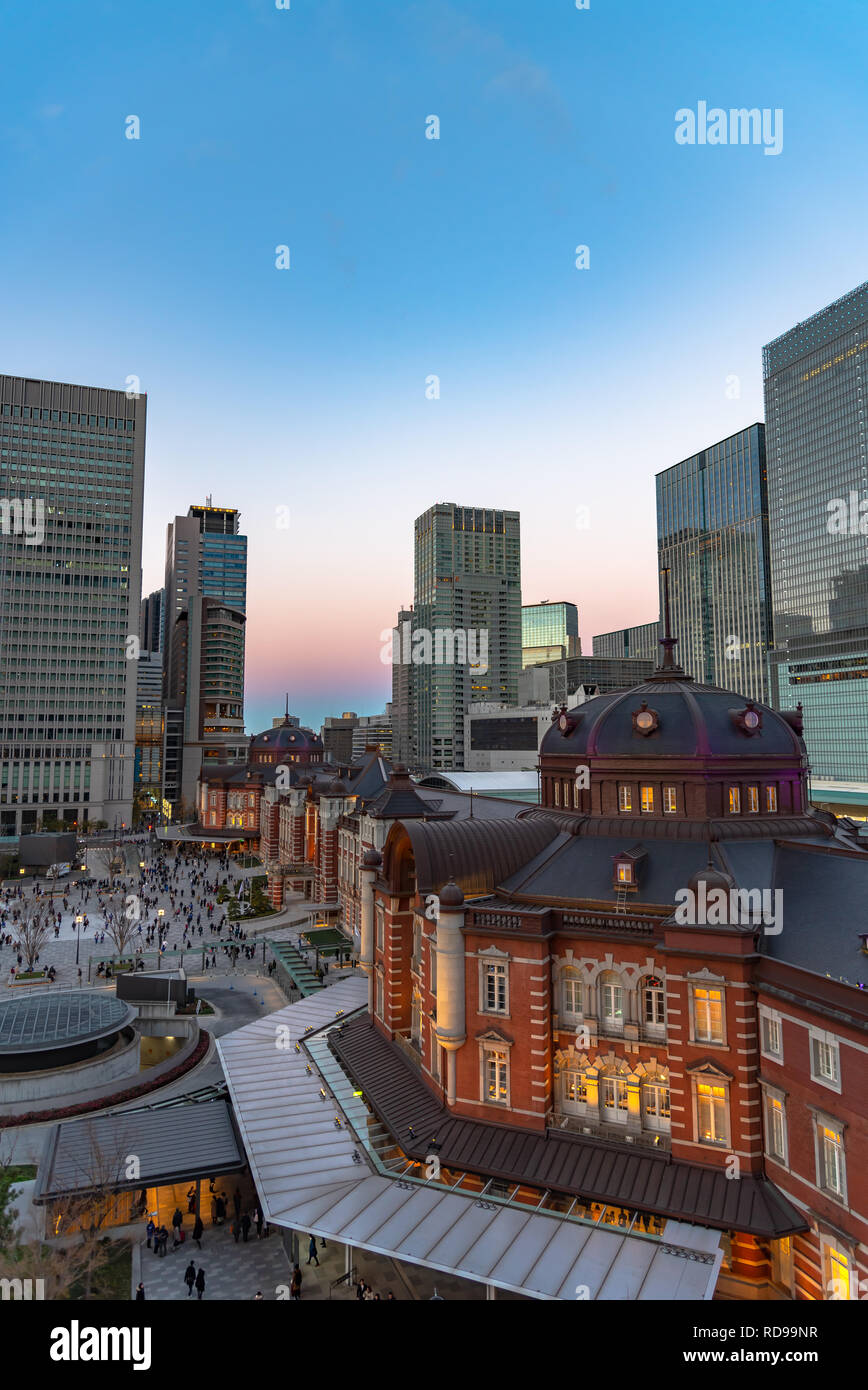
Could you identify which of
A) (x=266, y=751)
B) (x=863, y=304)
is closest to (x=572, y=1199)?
(x=266, y=751)

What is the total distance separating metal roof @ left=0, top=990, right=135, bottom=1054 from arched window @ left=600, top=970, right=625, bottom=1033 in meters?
29.3

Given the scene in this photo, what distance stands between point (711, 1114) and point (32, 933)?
64857 mm

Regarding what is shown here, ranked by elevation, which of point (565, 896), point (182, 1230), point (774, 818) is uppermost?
point (774, 818)

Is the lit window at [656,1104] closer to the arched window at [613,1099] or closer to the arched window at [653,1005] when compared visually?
the arched window at [613,1099]

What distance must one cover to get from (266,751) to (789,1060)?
397 ft

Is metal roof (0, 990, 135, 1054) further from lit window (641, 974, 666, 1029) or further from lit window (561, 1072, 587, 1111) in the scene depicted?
lit window (641, 974, 666, 1029)

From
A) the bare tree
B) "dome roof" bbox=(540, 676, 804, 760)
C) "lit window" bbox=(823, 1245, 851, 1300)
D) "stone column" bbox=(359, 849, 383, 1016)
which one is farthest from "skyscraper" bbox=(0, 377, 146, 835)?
"lit window" bbox=(823, 1245, 851, 1300)

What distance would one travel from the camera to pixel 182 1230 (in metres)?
31.9

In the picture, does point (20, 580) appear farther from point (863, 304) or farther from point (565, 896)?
point (863, 304)

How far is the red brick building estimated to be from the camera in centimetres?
2580

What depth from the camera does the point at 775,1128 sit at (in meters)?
27.2

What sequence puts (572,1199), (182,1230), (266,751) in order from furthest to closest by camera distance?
(266,751) → (182,1230) → (572,1199)

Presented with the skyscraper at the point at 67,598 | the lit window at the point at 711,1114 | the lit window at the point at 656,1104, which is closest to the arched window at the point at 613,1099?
the lit window at the point at 656,1104

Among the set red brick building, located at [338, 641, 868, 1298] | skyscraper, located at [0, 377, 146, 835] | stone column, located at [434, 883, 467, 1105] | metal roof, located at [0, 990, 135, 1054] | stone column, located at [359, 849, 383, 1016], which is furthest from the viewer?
skyscraper, located at [0, 377, 146, 835]
